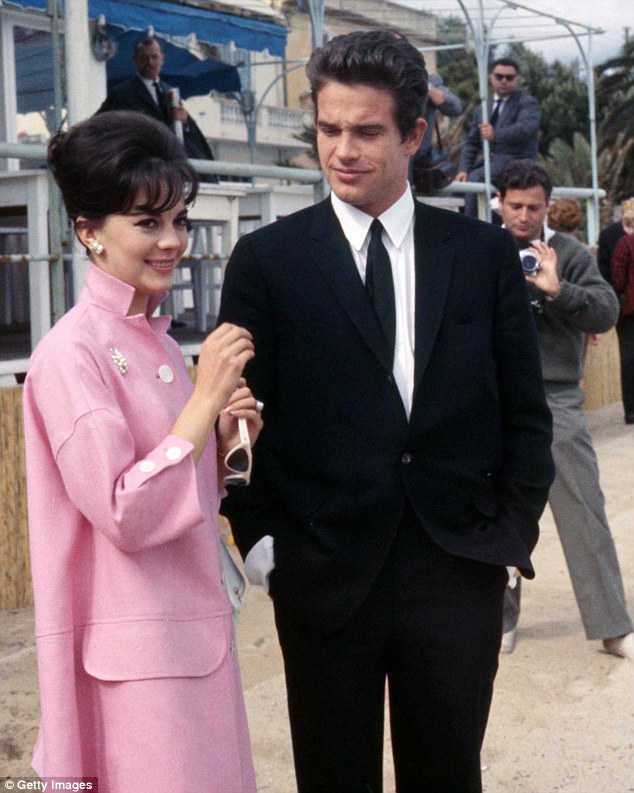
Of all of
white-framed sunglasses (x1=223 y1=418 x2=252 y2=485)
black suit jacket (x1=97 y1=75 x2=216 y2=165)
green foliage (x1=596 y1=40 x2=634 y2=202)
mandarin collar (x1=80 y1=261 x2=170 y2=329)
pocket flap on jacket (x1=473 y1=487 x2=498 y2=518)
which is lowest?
pocket flap on jacket (x1=473 y1=487 x2=498 y2=518)

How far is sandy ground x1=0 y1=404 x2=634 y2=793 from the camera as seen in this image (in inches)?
161

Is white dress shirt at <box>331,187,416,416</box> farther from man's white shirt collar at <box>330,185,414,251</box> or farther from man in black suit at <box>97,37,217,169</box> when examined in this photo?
man in black suit at <box>97,37,217,169</box>

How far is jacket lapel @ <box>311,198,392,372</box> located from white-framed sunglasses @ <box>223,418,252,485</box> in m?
→ 0.36

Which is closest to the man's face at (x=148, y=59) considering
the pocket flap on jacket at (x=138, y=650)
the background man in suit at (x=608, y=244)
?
the background man in suit at (x=608, y=244)

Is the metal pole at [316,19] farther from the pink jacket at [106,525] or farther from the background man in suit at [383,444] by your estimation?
the pink jacket at [106,525]

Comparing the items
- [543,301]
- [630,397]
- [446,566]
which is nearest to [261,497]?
[446,566]

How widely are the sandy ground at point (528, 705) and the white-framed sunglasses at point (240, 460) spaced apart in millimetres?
1840

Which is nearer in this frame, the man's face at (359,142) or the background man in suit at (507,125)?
the man's face at (359,142)

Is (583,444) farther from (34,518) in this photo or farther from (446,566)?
(34,518)

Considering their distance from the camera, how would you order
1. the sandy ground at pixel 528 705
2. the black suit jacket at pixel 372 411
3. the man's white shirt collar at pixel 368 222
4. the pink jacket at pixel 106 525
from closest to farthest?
1. the pink jacket at pixel 106 525
2. the black suit jacket at pixel 372 411
3. the man's white shirt collar at pixel 368 222
4. the sandy ground at pixel 528 705

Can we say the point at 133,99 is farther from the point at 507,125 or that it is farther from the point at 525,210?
the point at 525,210

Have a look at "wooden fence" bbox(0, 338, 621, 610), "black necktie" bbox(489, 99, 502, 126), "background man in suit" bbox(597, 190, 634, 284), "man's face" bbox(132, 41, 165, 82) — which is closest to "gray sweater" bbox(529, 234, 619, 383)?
"wooden fence" bbox(0, 338, 621, 610)

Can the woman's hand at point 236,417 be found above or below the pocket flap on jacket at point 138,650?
above

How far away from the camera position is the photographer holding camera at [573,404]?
5152mm
